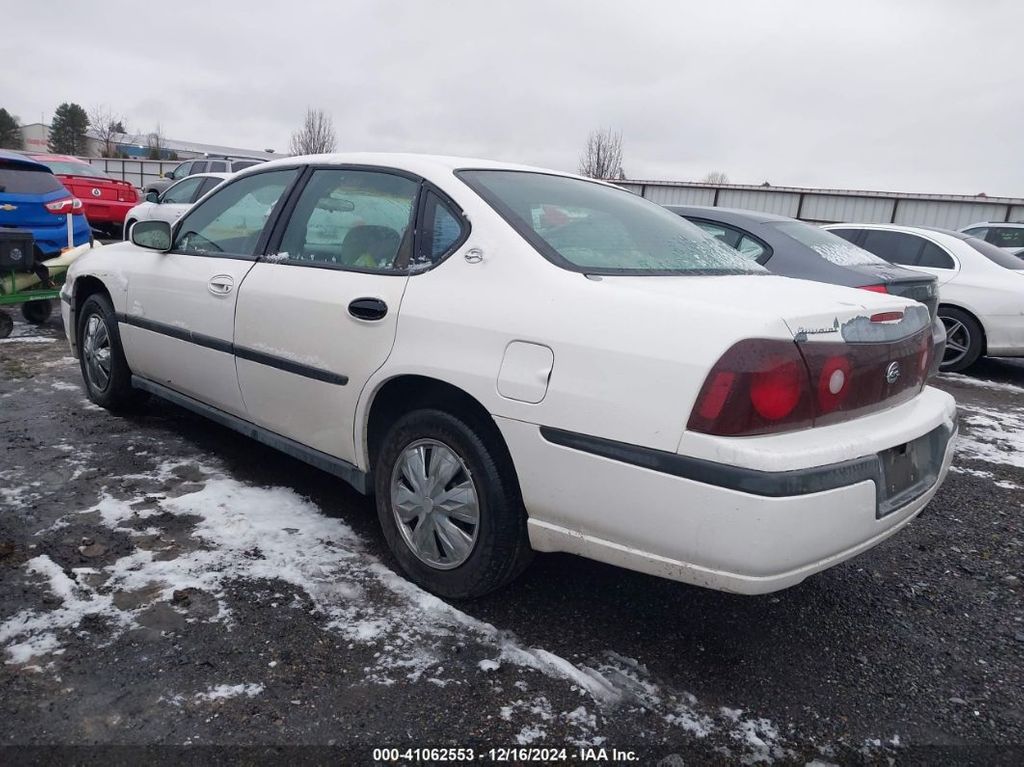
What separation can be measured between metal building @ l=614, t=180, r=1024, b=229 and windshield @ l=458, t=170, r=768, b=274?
1566cm

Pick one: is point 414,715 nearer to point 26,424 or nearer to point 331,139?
point 26,424

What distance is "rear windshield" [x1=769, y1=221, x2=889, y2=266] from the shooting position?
5.14 m

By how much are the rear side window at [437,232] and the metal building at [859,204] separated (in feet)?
53.3

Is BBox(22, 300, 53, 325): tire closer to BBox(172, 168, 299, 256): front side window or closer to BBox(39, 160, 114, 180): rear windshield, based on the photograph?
BBox(172, 168, 299, 256): front side window

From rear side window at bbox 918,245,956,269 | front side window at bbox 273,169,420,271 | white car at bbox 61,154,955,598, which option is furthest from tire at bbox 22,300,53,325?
rear side window at bbox 918,245,956,269

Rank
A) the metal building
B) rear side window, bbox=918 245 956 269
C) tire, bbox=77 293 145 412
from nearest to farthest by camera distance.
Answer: tire, bbox=77 293 145 412, rear side window, bbox=918 245 956 269, the metal building

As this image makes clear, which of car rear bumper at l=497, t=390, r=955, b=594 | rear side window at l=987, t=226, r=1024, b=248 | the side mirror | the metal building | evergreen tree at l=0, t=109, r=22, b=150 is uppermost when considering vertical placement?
evergreen tree at l=0, t=109, r=22, b=150

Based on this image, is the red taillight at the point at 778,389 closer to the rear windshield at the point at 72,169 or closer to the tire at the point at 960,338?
the tire at the point at 960,338

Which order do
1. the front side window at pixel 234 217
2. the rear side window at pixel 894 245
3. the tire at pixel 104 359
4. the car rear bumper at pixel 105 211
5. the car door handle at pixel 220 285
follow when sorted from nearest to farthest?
the car door handle at pixel 220 285 → the front side window at pixel 234 217 → the tire at pixel 104 359 → the rear side window at pixel 894 245 → the car rear bumper at pixel 105 211

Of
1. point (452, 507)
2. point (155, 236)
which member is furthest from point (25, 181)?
point (452, 507)

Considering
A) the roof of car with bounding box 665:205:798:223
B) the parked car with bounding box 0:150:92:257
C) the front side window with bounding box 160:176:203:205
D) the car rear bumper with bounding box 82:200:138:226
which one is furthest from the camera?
the car rear bumper with bounding box 82:200:138:226

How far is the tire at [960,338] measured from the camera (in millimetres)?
7398

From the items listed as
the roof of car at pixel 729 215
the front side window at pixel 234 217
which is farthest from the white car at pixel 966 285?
the front side window at pixel 234 217

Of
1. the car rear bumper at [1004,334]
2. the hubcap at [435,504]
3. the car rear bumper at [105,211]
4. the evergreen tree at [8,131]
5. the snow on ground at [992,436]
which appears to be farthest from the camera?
the evergreen tree at [8,131]
